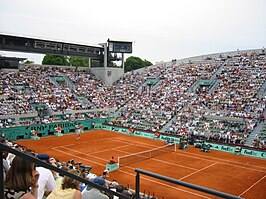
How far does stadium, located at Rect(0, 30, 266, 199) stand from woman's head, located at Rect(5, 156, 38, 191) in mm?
12264

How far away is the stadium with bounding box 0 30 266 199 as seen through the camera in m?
20.3

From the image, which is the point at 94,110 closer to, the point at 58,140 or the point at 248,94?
the point at 58,140

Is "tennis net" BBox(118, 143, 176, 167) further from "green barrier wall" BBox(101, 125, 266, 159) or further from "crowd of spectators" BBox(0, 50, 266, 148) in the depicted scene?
"crowd of spectators" BBox(0, 50, 266, 148)

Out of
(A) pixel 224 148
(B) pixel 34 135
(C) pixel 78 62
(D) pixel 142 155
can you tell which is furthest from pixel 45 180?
(C) pixel 78 62

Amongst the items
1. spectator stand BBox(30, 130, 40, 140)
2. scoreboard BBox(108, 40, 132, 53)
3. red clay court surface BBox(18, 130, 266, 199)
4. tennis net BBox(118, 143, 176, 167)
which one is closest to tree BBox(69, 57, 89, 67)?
scoreboard BBox(108, 40, 132, 53)

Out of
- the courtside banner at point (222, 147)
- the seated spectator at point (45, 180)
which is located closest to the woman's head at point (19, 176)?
the seated spectator at point (45, 180)

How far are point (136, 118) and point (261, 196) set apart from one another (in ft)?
78.3

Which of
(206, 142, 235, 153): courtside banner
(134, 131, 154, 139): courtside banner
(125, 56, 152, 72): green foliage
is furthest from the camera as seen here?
(125, 56, 152, 72): green foliage

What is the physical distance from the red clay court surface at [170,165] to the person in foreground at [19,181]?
45.4 ft

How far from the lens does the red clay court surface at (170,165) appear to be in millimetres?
17344

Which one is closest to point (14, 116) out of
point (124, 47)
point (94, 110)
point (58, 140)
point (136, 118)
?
point (58, 140)

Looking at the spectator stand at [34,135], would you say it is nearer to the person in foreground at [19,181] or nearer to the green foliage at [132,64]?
the person in foreground at [19,181]

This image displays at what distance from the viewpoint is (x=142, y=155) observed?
2475cm

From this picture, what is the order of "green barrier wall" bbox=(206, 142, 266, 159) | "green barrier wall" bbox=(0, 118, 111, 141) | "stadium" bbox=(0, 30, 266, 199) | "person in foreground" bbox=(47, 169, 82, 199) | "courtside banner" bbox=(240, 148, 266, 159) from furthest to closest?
"green barrier wall" bbox=(0, 118, 111, 141) < "green barrier wall" bbox=(206, 142, 266, 159) < "courtside banner" bbox=(240, 148, 266, 159) < "stadium" bbox=(0, 30, 266, 199) < "person in foreground" bbox=(47, 169, 82, 199)
